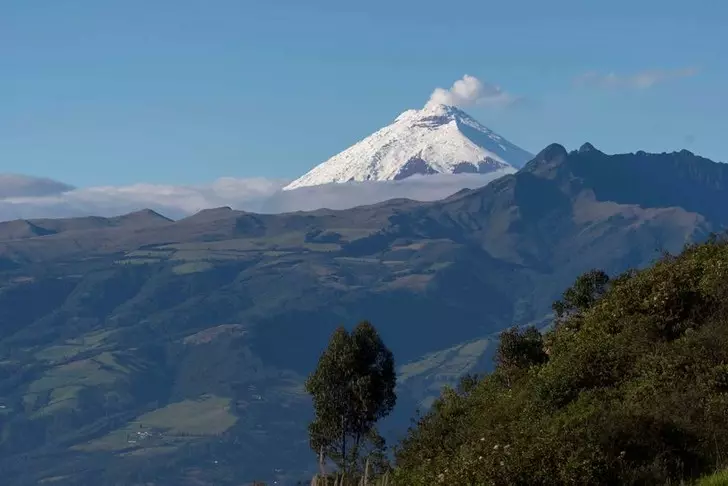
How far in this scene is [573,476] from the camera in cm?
3136

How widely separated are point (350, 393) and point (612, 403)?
3331 cm

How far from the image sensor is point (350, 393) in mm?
72188

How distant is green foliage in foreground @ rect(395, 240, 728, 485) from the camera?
32375 mm

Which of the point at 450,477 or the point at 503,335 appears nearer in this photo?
the point at 450,477

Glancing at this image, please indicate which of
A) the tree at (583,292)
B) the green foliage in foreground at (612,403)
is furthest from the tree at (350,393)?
the tree at (583,292)

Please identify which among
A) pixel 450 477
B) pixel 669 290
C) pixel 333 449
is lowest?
pixel 333 449

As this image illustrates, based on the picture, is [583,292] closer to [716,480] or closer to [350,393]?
[350,393]

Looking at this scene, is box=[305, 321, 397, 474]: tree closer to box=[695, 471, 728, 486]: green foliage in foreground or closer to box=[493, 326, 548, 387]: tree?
box=[493, 326, 548, 387]: tree

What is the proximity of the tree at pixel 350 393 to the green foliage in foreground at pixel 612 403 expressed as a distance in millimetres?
7668

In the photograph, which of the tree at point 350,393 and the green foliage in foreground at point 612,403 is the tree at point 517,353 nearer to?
the green foliage in foreground at point 612,403

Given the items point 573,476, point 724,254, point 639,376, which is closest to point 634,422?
point 573,476

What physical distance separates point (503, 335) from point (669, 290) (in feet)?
68.3

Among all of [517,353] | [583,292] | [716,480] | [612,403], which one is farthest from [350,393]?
[716,480]

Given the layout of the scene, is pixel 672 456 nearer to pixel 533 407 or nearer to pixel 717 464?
pixel 717 464
